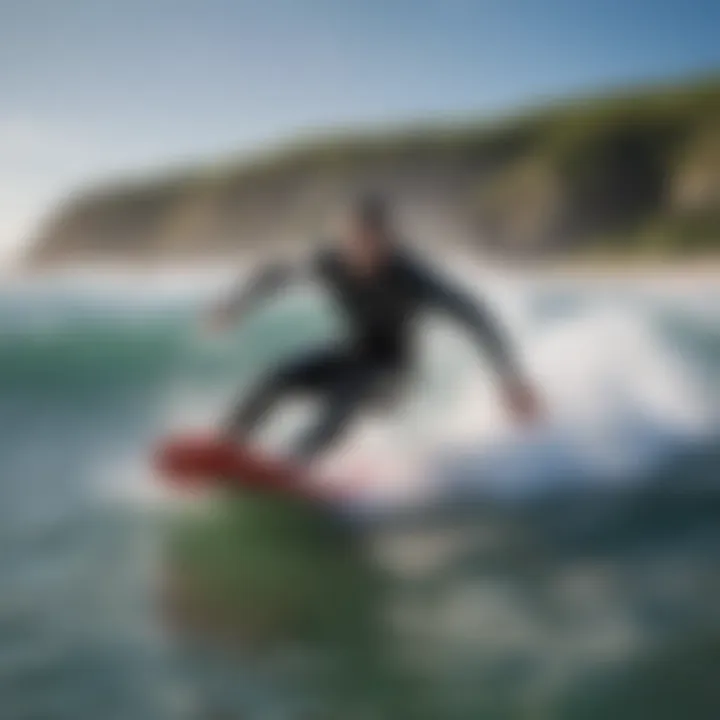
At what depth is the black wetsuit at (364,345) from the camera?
3.98 feet

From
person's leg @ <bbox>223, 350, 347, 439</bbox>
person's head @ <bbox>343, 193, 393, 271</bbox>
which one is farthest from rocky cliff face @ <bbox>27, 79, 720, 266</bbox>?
person's leg @ <bbox>223, 350, 347, 439</bbox>

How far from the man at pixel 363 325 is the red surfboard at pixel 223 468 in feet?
0.09

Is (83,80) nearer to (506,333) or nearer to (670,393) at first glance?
(506,333)

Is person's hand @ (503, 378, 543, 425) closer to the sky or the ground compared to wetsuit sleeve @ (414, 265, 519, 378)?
closer to the ground

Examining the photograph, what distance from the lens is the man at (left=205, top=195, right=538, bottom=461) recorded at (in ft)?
3.98

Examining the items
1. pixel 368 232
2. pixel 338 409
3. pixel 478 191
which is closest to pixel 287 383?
pixel 338 409

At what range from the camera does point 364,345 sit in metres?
1.22

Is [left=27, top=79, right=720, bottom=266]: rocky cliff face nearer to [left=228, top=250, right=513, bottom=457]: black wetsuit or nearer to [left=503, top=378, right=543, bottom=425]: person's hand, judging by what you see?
[left=228, top=250, right=513, bottom=457]: black wetsuit

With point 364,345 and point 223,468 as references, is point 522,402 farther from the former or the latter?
point 223,468

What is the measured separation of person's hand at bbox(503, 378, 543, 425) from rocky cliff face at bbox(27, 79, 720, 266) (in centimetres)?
18

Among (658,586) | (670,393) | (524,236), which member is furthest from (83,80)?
(658,586)

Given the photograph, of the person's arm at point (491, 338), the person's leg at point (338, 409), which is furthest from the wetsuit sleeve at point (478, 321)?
the person's leg at point (338, 409)

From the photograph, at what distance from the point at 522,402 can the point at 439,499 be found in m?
0.16

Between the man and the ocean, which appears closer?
the ocean
